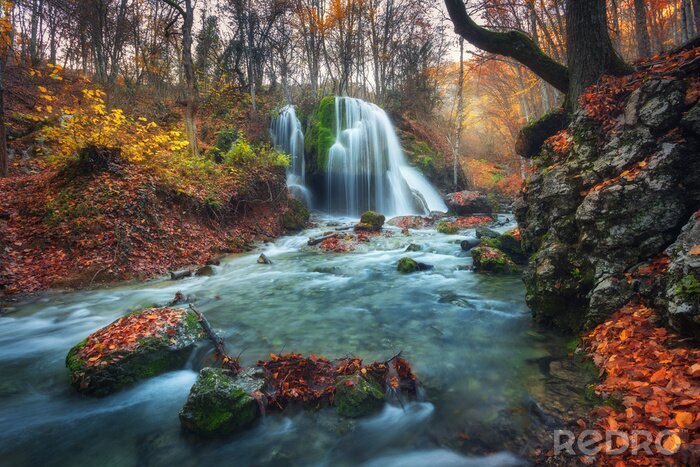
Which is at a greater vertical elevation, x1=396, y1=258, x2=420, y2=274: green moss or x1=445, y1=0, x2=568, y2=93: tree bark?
x1=445, y1=0, x2=568, y2=93: tree bark

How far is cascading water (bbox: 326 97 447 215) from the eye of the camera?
56.9 ft

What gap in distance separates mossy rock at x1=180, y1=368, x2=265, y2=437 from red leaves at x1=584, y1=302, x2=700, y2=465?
8.89ft

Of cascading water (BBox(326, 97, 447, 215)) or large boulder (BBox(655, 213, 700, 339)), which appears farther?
cascading water (BBox(326, 97, 447, 215))

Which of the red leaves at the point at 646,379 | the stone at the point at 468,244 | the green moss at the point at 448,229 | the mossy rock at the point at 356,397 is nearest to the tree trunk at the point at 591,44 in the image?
the red leaves at the point at 646,379

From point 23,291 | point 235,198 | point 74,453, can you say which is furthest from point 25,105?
point 74,453

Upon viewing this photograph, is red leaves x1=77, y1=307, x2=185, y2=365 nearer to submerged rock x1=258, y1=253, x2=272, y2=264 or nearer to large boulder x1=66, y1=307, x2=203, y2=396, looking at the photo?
large boulder x1=66, y1=307, x2=203, y2=396

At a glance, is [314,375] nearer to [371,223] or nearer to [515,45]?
[515,45]

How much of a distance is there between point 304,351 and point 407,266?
14.5 ft

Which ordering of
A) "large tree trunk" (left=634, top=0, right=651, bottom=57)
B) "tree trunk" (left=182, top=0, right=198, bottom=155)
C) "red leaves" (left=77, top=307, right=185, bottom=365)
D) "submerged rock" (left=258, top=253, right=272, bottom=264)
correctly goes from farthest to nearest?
"tree trunk" (left=182, top=0, right=198, bottom=155) < "large tree trunk" (left=634, top=0, right=651, bottom=57) < "submerged rock" (left=258, top=253, right=272, bottom=264) < "red leaves" (left=77, top=307, right=185, bottom=365)

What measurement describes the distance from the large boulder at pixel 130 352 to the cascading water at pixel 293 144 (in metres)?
12.8

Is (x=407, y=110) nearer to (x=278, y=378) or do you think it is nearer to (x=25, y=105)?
(x=25, y=105)

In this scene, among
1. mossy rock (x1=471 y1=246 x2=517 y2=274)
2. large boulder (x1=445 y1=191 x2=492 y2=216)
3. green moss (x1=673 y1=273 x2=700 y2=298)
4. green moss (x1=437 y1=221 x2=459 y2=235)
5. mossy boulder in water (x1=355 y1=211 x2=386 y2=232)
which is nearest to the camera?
green moss (x1=673 y1=273 x2=700 y2=298)

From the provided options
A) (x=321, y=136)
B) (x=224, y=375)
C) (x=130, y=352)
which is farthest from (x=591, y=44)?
(x=321, y=136)

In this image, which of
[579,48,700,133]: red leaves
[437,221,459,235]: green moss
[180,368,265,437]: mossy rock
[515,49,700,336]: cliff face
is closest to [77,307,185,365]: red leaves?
[180,368,265,437]: mossy rock
